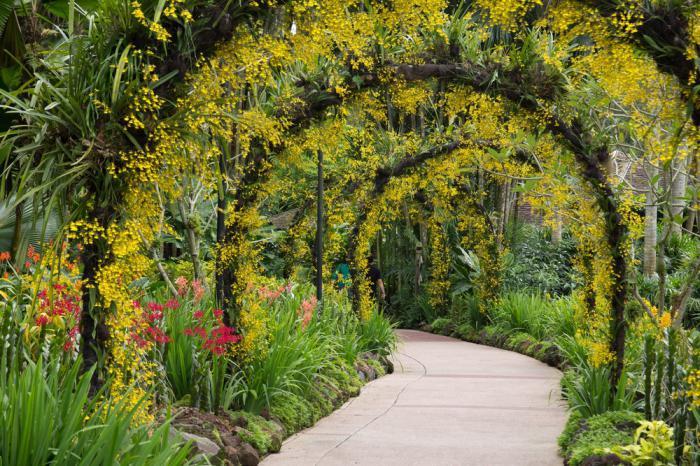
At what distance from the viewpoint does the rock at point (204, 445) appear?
637 cm

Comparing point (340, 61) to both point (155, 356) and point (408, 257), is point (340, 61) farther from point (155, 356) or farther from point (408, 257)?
point (408, 257)

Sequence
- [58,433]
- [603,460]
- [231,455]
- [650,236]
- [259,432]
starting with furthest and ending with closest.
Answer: [650,236] → [259,432] → [231,455] → [603,460] → [58,433]

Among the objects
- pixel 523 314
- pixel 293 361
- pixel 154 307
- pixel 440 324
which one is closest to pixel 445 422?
pixel 293 361

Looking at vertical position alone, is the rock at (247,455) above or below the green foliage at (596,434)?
below

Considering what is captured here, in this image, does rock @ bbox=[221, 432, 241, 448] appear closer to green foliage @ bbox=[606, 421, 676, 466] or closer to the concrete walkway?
the concrete walkway

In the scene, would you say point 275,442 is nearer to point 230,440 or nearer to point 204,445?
point 230,440

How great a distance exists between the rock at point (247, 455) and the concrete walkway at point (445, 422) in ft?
0.93

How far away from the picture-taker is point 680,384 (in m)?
6.04

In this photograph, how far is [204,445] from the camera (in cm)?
653

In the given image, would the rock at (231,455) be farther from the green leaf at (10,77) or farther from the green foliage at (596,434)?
the green leaf at (10,77)

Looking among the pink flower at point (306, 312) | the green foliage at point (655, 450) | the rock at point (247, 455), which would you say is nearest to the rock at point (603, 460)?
the green foliage at point (655, 450)

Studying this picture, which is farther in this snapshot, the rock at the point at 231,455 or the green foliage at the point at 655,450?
the rock at the point at 231,455

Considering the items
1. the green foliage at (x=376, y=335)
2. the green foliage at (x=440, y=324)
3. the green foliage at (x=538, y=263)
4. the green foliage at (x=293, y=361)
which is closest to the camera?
the green foliage at (x=293, y=361)

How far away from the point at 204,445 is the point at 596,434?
3295 millimetres
